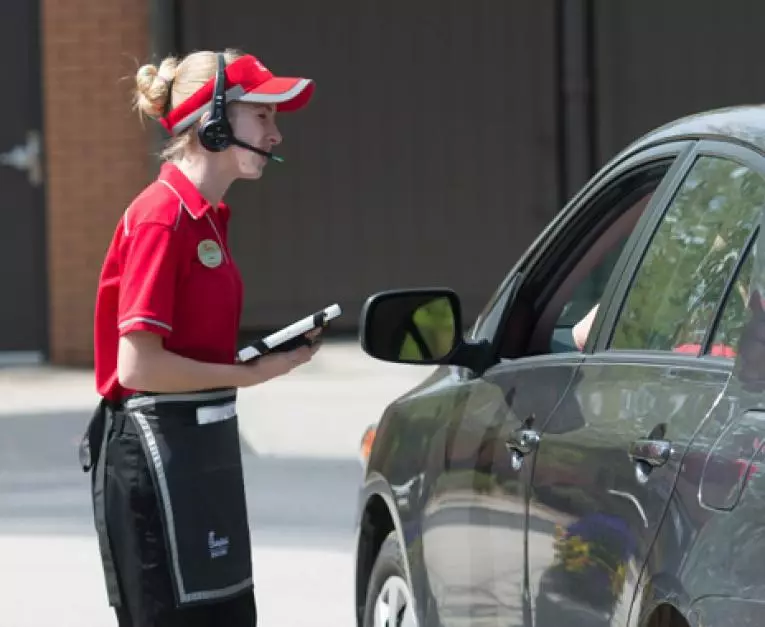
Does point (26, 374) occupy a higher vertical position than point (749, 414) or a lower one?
lower

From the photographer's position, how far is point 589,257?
4254mm

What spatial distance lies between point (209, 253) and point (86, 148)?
334 inches

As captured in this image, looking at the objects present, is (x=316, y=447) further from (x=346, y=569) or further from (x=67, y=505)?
(x=346, y=569)

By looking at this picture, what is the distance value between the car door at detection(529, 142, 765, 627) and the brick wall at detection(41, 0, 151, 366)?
9059mm

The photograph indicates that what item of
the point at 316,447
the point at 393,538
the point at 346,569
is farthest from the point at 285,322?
the point at 393,538

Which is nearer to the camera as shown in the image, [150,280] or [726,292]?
[726,292]

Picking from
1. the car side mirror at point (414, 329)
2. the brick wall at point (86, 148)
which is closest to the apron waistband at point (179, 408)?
the car side mirror at point (414, 329)

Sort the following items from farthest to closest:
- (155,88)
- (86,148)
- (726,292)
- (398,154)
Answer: (398,154) < (86,148) < (155,88) < (726,292)

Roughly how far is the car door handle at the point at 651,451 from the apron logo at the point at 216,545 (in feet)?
4.46

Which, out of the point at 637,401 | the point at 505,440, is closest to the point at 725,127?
the point at 637,401

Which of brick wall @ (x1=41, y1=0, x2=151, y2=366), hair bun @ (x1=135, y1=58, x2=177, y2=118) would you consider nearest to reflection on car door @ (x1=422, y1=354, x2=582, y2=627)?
hair bun @ (x1=135, y1=58, x2=177, y2=118)

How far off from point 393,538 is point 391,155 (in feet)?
28.3

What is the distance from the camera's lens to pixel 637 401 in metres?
3.33

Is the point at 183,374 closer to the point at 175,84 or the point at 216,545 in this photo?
the point at 216,545
